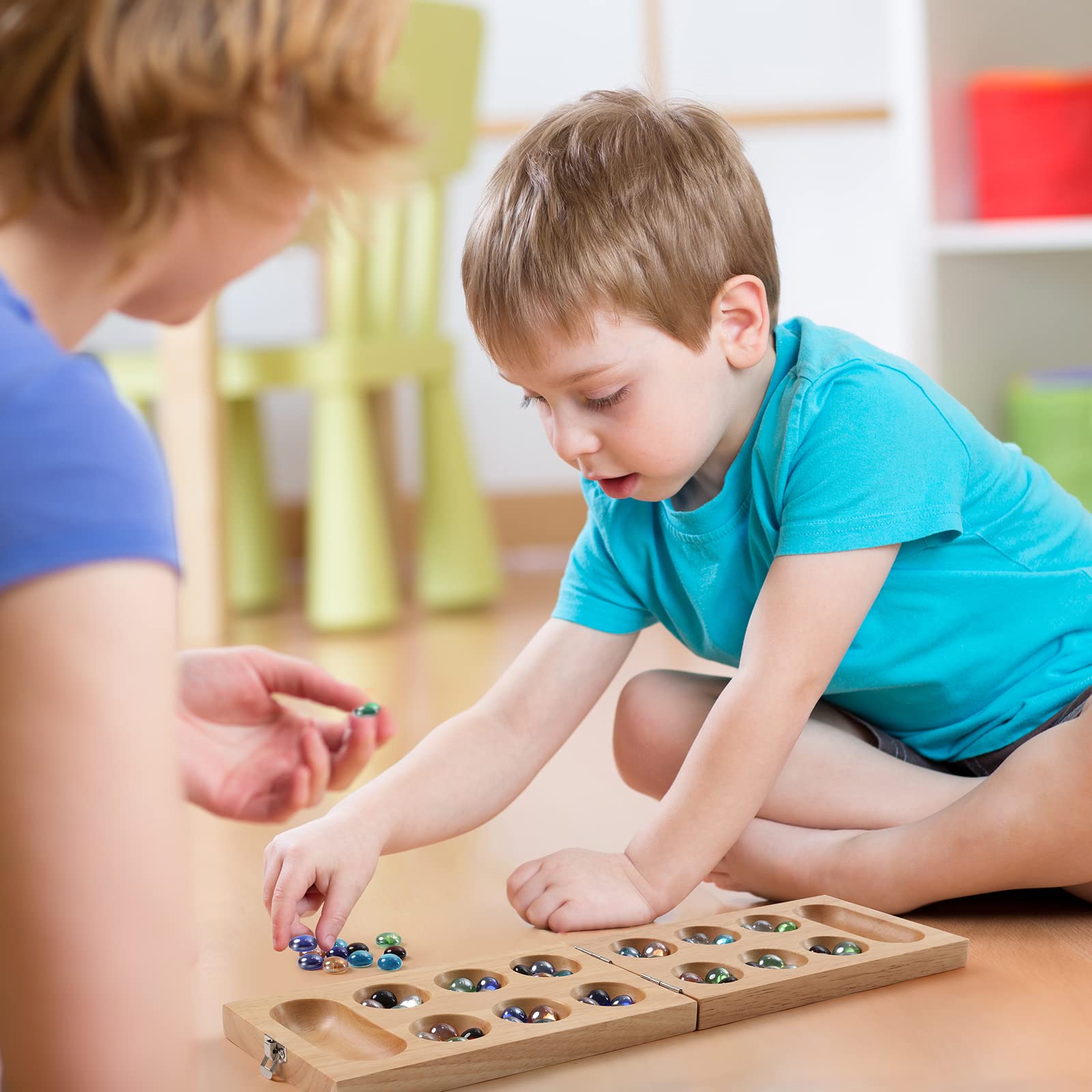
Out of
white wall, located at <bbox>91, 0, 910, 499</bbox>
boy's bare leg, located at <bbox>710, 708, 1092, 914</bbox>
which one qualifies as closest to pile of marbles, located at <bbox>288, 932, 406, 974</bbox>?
boy's bare leg, located at <bbox>710, 708, 1092, 914</bbox>

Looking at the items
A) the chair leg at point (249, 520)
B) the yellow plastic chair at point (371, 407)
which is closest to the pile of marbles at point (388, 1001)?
the yellow plastic chair at point (371, 407)

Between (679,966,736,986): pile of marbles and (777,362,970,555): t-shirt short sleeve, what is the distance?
0.22 meters

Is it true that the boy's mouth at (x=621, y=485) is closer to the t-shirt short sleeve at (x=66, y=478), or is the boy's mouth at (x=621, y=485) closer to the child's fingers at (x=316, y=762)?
the child's fingers at (x=316, y=762)

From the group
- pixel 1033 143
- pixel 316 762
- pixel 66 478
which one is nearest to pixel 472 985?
pixel 316 762

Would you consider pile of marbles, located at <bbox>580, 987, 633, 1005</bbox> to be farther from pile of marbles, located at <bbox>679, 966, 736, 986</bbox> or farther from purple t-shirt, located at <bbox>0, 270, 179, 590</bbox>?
purple t-shirt, located at <bbox>0, 270, 179, 590</bbox>

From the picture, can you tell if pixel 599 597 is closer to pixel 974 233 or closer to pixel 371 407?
pixel 974 233

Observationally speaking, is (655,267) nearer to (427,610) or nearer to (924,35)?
(924,35)

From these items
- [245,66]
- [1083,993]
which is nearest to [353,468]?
[1083,993]

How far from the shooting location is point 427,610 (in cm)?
219

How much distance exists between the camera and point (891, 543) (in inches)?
31.9

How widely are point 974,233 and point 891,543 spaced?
121 centimetres

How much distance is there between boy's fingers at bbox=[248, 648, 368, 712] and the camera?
0.78 meters

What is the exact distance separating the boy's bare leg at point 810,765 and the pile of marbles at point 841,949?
10cm

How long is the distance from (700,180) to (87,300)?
1.39 feet
